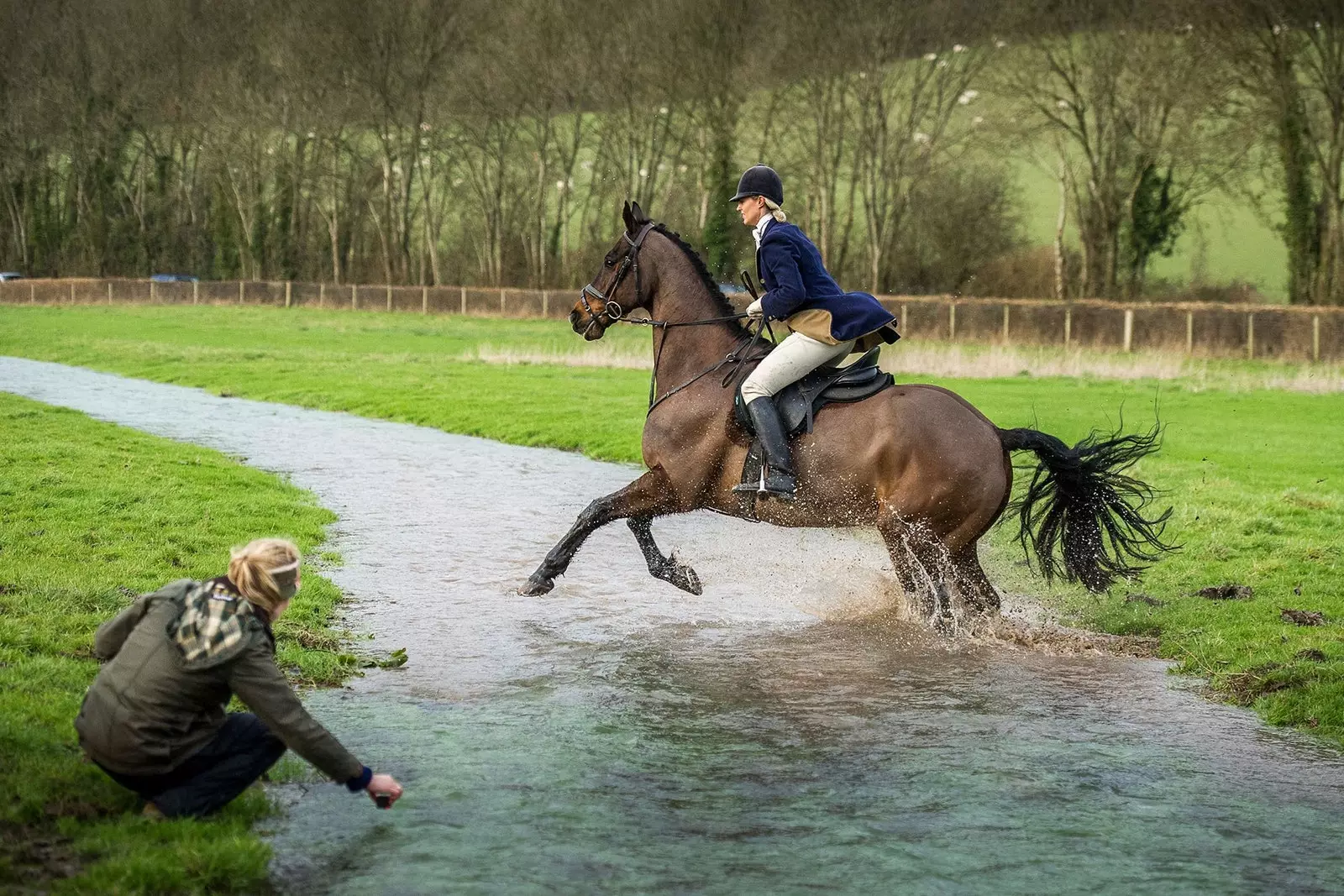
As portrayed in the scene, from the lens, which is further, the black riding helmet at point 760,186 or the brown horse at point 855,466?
the black riding helmet at point 760,186

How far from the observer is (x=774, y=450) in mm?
9406

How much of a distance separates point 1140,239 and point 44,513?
47.2 m

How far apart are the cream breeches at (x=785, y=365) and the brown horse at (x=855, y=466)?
0.32m

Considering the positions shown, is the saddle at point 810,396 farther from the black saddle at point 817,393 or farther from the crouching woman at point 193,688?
the crouching woman at point 193,688

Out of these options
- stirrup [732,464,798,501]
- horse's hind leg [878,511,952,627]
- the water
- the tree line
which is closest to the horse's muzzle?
stirrup [732,464,798,501]

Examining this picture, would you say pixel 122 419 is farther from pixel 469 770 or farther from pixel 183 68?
pixel 183 68

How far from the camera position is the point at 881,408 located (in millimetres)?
9453

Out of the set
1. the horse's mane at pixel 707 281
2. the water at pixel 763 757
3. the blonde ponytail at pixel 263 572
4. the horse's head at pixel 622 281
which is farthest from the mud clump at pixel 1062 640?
the blonde ponytail at pixel 263 572

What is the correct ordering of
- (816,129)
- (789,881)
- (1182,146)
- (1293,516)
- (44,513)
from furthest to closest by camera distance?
(816,129), (1182,146), (1293,516), (44,513), (789,881)

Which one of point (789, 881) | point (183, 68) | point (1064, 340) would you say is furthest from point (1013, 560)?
point (183, 68)

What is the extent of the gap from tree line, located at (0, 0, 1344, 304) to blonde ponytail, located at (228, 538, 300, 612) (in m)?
44.2

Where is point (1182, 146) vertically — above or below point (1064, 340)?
above

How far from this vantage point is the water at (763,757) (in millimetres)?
5504

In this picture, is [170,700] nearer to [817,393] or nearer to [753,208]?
[817,393]
